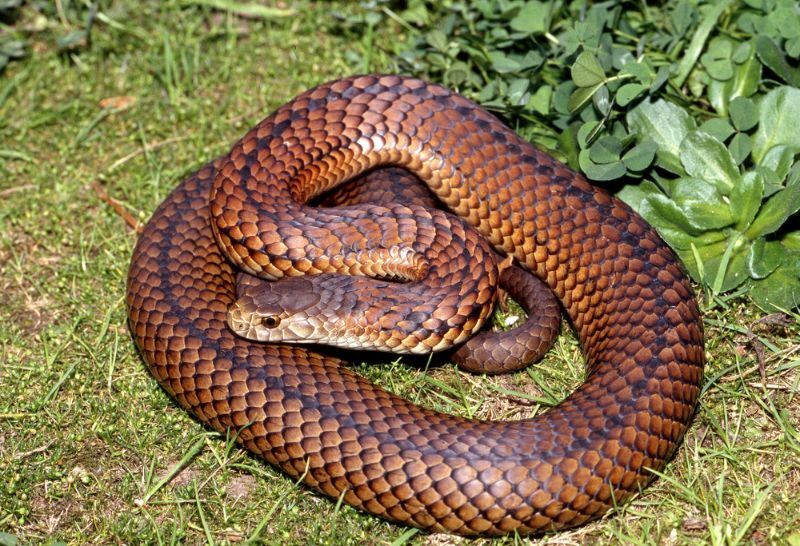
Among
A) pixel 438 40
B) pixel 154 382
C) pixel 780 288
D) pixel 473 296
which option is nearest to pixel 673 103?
pixel 780 288

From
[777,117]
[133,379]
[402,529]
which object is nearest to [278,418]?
[402,529]

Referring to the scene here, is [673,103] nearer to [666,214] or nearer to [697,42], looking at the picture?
[697,42]

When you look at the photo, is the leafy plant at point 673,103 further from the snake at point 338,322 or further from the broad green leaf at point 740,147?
the snake at point 338,322

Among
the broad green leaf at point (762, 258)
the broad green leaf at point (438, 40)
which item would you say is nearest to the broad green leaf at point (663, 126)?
the broad green leaf at point (762, 258)

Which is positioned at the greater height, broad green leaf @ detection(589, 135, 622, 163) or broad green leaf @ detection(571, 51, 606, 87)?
broad green leaf @ detection(571, 51, 606, 87)

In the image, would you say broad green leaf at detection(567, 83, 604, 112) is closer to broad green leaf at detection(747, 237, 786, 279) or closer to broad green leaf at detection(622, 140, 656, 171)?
broad green leaf at detection(622, 140, 656, 171)

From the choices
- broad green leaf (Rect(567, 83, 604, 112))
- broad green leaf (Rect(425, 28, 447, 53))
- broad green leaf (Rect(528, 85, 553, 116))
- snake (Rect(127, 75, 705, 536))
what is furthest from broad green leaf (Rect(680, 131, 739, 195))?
broad green leaf (Rect(425, 28, 447, 53))
